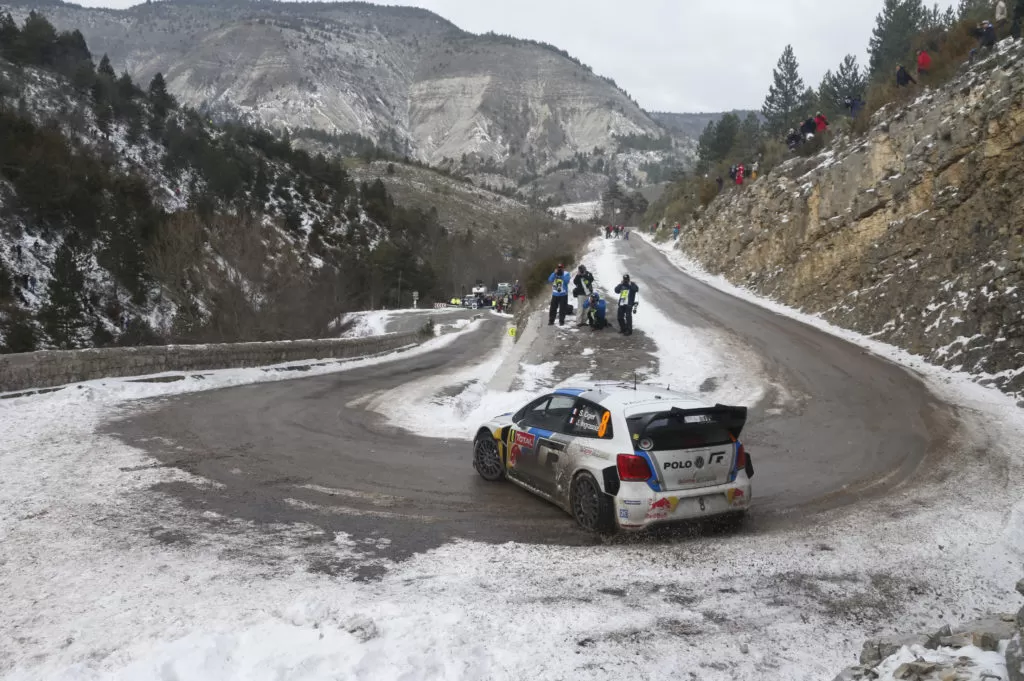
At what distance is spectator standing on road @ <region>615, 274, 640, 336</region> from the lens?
19.2 m

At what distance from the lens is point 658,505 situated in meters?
6.31

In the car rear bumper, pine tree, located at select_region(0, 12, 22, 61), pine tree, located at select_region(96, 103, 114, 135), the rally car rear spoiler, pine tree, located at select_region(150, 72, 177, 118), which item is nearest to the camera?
the car rear bumper

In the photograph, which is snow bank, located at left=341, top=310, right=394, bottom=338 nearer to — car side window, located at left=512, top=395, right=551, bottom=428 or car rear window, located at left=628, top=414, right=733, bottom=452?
car side window, located at left=512, top=395, right=551, bottom=428

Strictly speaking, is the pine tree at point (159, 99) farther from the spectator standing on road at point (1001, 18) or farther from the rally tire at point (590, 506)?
the rally tire at point (590, 506)

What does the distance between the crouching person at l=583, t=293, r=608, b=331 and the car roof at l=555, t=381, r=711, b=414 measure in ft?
39.0

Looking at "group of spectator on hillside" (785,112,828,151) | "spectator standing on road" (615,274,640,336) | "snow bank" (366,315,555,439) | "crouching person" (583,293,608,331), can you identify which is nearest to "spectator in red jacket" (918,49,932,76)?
"group of spectator on hillside" (785,112,828,151)

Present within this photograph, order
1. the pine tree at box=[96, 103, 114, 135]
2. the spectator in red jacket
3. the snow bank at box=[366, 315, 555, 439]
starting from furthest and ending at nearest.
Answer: the pine tree at box=[96, 103, 114, 135] → the spectator in red jacket → the snow bank at box=[366, 315, 555, 439]

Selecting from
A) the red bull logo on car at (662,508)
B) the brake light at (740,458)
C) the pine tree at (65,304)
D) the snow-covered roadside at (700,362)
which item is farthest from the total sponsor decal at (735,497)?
the pine tree at (65,304)

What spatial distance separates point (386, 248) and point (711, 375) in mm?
69400

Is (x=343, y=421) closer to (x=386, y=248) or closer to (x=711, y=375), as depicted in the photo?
(x=711, y=375)

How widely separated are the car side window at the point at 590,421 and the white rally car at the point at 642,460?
0.01 meters

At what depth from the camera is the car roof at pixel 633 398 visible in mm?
6770

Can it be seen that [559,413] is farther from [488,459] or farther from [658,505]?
[658,505]

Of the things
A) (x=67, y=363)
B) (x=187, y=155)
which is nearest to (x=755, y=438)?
(x=67, y=363)
